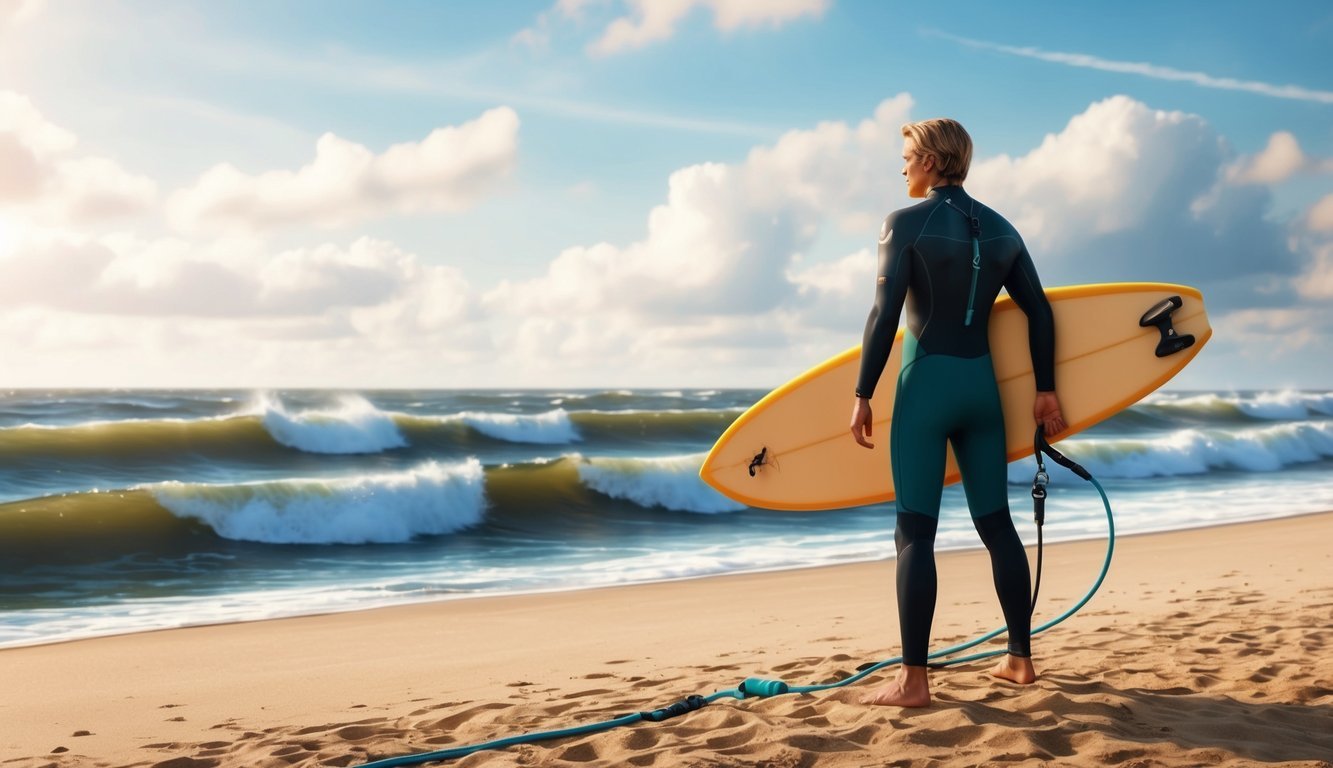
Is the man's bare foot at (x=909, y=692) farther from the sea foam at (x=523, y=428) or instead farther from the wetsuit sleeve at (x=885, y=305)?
the sea foam at (x=523, y=428)

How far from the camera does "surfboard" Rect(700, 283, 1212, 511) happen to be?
11.8 feet

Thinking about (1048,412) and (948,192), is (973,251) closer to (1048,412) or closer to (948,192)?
(948,192)

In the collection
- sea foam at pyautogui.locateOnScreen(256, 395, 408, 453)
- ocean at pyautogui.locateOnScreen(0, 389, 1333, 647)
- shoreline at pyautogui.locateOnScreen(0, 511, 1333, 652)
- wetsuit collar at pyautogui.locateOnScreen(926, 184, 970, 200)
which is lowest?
shoreline at pyautogui.locateOnScreen(0, 511, 1333, 652)

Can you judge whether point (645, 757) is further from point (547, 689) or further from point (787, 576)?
point (787, 576)

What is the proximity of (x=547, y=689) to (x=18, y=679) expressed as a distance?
8.28ft

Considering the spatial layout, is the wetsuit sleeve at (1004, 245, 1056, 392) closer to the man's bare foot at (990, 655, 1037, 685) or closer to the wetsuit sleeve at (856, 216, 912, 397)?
the wetsuit sleeve at (856, 216, 912, 397)

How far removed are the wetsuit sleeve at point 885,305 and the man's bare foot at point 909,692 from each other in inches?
34.3

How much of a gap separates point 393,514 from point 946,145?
9.55 metres

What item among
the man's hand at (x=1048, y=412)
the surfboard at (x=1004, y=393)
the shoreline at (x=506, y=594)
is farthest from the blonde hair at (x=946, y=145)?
the shoreline at (x=506, y=594)

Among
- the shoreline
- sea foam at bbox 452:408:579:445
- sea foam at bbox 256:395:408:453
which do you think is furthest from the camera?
sea foam at bbox 452:408:579:445

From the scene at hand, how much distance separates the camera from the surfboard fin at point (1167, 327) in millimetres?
3709

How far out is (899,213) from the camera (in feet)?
10.7

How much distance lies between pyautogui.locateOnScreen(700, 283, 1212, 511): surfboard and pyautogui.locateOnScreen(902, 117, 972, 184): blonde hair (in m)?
0.54

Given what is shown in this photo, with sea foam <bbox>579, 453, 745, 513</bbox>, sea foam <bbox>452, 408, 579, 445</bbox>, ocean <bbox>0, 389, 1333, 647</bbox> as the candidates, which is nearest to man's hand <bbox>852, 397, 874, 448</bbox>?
ocean <bbox>0, 389, 1333, 647</bbox>
